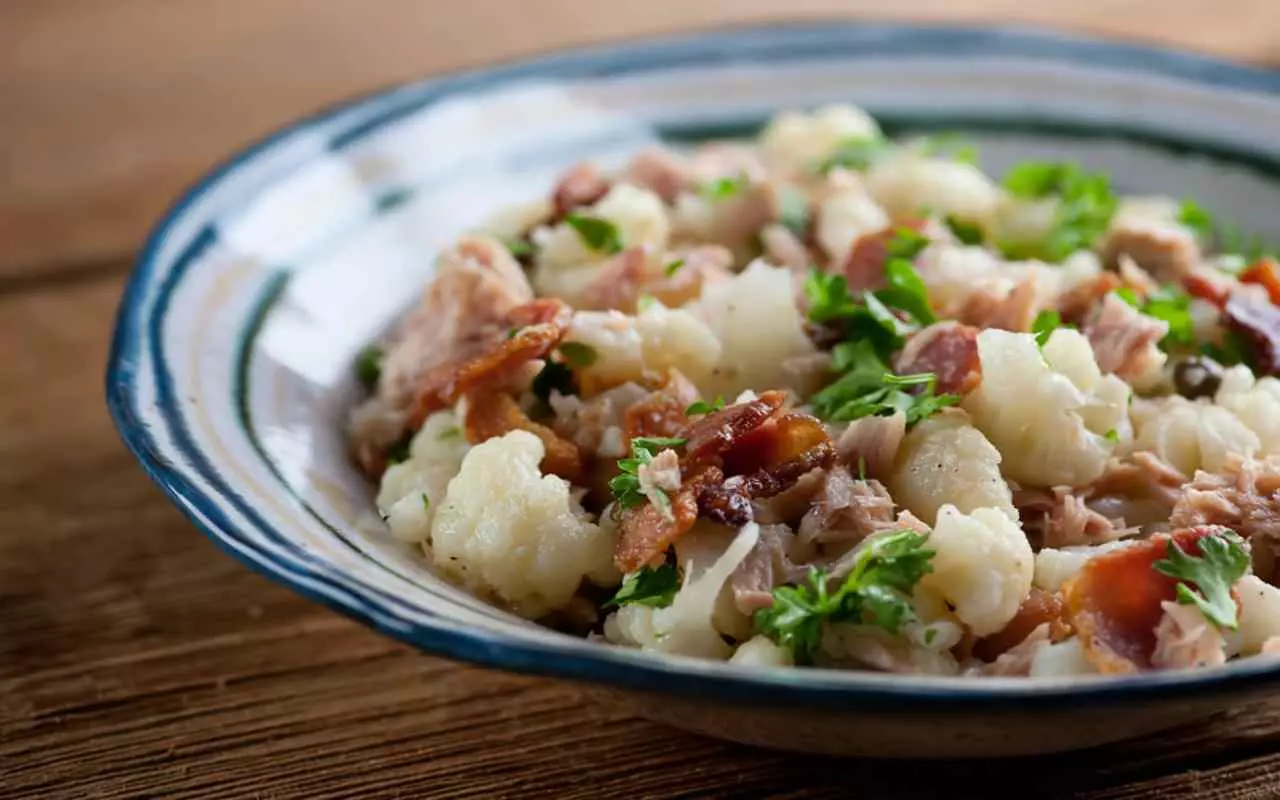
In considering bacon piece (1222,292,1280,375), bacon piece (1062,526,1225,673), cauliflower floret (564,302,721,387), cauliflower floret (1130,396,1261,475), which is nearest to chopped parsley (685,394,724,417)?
cauliflower floret (564,302,721,387)

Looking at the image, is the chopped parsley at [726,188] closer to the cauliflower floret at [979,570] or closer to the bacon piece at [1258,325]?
the bacon piece at [1258,325]

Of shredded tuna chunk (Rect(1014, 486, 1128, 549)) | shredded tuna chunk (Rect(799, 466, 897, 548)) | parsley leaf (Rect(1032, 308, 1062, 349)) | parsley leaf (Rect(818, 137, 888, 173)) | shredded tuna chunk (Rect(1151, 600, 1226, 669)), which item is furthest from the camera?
parsley leaf (Rect(818, 137, 888, 173))

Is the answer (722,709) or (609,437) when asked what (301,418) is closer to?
(609,437)

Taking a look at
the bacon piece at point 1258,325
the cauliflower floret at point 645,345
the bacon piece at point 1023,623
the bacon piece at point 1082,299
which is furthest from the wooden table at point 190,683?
the bacon piece at point 1082,299

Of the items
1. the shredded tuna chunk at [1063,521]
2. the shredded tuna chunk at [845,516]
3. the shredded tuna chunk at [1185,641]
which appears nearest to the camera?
the shredded tuna chunk at [1185,641]

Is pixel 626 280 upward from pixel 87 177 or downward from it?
upward

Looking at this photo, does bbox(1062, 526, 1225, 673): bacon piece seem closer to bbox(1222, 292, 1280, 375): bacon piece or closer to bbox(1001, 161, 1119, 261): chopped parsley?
bbox(1222, 292, 1280, 375): bacon piece

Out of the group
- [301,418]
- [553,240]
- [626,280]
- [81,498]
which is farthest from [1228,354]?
[81,498]
